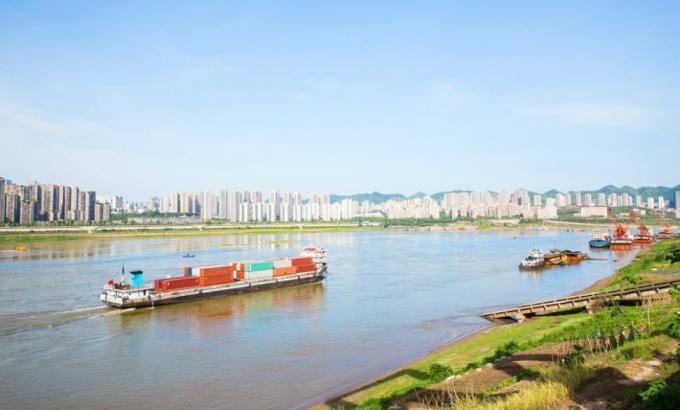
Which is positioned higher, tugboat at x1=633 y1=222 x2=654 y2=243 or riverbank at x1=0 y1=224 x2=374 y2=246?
riverbank at x1=0 y1=224 x2=374 y2=246

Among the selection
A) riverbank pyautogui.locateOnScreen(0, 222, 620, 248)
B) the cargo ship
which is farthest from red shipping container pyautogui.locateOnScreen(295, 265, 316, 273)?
riverbank pyautogui.locateOnScreen(0, 222, 620, 248)

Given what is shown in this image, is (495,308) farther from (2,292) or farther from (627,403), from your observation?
(2,292)

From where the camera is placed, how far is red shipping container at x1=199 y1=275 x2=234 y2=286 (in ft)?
115

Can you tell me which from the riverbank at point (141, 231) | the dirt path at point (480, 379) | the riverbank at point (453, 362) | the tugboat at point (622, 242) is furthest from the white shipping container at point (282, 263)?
the riverbank at point (141, 231)

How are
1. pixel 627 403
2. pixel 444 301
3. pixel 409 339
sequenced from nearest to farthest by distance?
pixel 627 403 → pixel 409 339 → pixel 444 301

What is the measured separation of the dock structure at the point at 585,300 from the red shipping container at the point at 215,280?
19437 mm

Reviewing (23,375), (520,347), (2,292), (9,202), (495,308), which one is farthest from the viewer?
(9,202)

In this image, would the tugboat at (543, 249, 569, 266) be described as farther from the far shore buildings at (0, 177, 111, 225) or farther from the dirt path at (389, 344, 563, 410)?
the far shore buildings at (0, 177, 111, 225)

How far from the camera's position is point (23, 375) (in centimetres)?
1828

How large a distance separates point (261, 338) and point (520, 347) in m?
12.4

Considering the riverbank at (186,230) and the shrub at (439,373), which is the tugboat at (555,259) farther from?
the riverbank at (186,230)

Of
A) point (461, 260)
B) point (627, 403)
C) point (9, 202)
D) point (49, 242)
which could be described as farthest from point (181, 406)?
point (9, 202)

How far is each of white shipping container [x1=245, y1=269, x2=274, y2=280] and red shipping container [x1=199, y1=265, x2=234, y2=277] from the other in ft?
5.01

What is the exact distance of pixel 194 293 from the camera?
33938 mm
